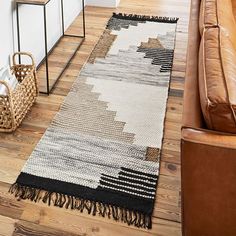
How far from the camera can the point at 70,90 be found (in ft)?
8.96

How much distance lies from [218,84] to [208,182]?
0.33 meters

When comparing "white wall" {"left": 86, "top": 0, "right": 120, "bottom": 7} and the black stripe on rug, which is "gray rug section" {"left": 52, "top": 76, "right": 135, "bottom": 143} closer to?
the black stripe on rug

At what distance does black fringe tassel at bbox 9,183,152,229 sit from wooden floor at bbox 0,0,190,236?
29mm

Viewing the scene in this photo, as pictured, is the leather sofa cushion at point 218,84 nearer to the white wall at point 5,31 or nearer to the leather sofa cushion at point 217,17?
the leather sofa cushion at point 217,17

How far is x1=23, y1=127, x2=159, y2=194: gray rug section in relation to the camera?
2.04m

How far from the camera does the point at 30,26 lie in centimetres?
277

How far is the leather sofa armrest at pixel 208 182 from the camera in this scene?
1.26m

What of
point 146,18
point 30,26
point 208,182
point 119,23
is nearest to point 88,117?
point 30,26

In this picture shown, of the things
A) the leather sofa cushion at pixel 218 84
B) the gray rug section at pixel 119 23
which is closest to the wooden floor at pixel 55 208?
the gray rug section at pixel 119 23

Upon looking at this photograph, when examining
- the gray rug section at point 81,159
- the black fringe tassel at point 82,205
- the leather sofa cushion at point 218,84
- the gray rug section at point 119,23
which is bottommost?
the black fringe tassel at point 82,205

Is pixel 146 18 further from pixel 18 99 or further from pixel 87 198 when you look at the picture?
pixel 87 198

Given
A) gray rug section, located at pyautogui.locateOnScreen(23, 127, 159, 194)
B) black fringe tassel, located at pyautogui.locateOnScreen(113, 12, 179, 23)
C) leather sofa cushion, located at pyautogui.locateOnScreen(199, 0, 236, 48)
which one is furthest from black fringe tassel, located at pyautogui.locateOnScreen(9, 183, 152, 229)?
black fringe tassel, located at pyautogui.locateOnScreen(113, 12, 179, 23)

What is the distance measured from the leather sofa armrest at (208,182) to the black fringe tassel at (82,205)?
1.18 feet

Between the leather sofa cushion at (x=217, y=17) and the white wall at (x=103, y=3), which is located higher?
the leather sofa cushion at (x=217, y=17)
